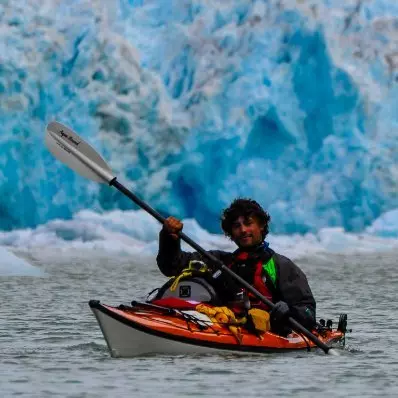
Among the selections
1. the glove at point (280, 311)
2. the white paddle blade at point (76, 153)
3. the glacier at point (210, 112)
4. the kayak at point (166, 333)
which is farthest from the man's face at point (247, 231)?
the glacier at point (210, 112)

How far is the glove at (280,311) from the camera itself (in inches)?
276

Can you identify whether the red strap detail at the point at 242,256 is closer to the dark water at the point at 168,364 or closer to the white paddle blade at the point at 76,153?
the dark water at the point at 168,364

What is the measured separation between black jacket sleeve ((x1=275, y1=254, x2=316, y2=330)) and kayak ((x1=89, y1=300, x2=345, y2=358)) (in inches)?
9.7

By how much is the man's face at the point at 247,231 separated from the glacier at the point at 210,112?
46.6 feet

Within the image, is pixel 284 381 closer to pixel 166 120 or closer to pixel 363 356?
pixel 363 356

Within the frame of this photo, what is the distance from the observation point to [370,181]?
22406 mm

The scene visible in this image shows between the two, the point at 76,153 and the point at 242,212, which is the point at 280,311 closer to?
the point at 242,212

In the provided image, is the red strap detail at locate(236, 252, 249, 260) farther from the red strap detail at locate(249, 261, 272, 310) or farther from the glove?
the glove

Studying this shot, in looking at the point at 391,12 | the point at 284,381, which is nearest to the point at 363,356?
the point at 284,381

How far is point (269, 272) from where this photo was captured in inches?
283

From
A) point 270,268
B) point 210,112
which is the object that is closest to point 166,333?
point 270,268

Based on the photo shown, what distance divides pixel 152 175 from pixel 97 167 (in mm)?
14519

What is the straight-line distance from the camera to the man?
713 centimetres

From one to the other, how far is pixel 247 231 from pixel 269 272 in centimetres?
29
